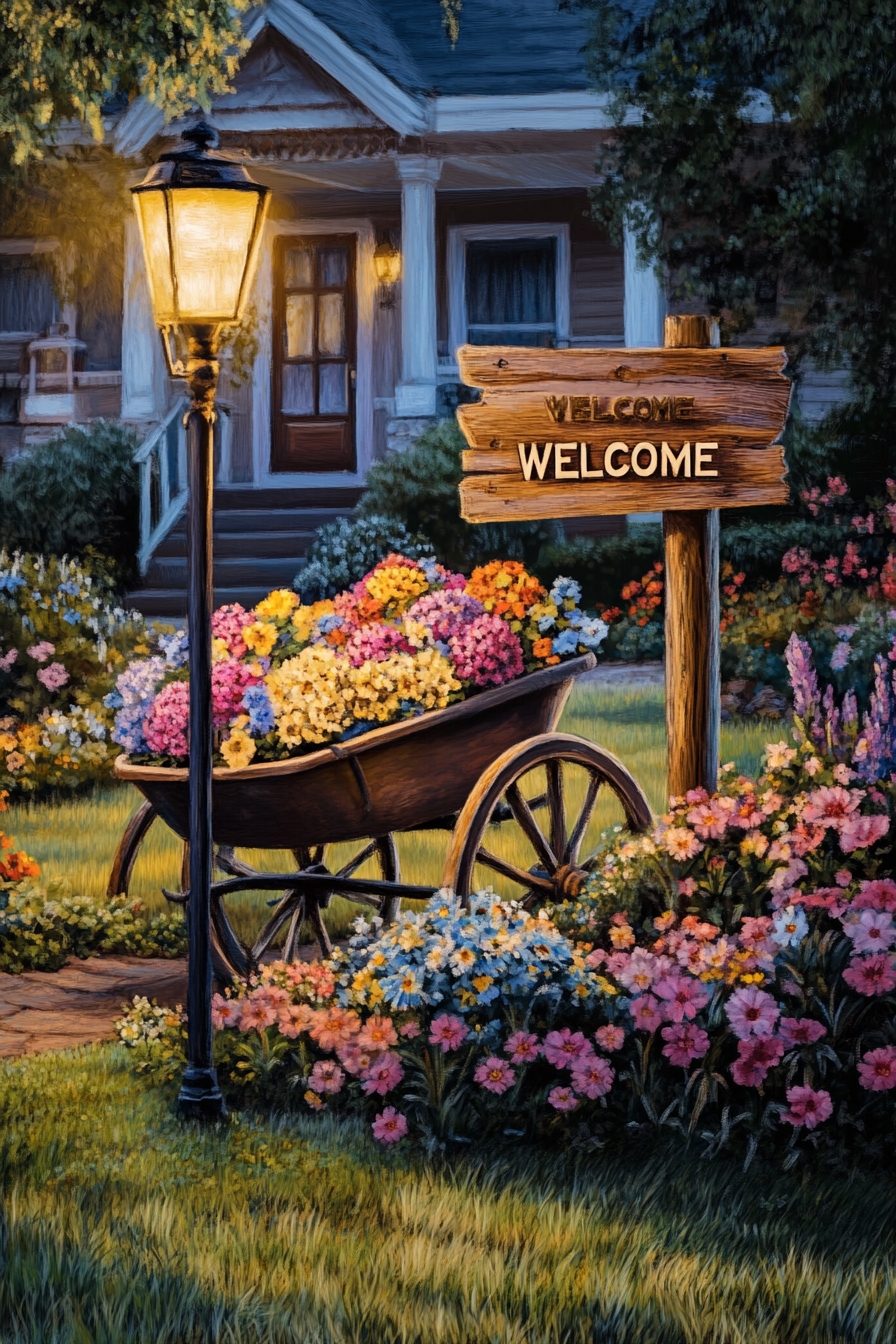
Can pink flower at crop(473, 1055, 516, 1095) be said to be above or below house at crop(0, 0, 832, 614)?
below

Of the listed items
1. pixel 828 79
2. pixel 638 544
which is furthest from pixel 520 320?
pixel 828 79

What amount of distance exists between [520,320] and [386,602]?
11.7 metres

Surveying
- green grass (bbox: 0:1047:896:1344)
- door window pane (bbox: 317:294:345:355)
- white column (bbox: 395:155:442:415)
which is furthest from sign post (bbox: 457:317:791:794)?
door window pane (bbox: 317:294:345:355)

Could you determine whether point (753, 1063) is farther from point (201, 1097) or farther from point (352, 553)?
point (352, 553)

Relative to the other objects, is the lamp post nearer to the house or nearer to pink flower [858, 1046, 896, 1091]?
pink flower [858, 1046, 896, 1091]

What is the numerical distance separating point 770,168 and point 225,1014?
9.74 m

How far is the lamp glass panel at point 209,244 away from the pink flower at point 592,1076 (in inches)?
83.0

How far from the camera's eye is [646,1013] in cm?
457

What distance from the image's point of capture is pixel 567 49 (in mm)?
16969

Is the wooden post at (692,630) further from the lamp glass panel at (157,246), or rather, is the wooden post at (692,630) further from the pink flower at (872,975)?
the lamp glass panel at (157,246)

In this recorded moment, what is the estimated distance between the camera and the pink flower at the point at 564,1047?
4562mm

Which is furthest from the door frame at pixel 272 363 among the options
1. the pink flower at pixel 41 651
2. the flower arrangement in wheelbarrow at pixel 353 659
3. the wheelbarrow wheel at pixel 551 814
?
the wheelbarrow wheel at pixel 551 814

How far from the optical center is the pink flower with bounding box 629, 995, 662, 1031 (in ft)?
14.9

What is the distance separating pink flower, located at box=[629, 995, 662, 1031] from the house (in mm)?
10522
